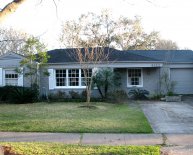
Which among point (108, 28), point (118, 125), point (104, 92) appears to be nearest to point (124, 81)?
point (104, 92)

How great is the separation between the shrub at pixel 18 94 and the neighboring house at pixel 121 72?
1.67 metres

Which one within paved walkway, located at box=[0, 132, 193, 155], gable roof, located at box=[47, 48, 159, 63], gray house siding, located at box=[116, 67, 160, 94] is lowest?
paved walkway, located at box=[0, 132, 193, 155]

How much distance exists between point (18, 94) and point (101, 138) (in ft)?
42.4

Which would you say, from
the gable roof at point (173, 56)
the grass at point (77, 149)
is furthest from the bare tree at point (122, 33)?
the grass at point (77, 149)

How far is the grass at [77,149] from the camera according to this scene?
26.6 ft

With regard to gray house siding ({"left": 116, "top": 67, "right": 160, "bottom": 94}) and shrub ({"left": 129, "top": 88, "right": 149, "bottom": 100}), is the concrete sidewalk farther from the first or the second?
gray house siding ({"left": 116, "top": 67, "right": 160, "bottom": 94})

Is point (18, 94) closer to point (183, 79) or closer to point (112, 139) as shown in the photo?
point (112, 139)

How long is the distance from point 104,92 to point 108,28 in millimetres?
23740

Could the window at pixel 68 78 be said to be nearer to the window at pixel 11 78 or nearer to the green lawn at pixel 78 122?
the window at pixel 11 78

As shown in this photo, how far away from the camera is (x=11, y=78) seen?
83.0ft

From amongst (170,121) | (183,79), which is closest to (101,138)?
(170,121)

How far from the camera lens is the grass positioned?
811cm

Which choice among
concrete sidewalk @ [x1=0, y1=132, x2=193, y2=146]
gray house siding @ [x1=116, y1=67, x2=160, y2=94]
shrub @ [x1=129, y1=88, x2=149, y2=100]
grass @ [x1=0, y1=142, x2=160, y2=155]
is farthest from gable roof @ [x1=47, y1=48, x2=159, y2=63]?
grass @ [x1=0, y1=142, x2=160, y2=155]

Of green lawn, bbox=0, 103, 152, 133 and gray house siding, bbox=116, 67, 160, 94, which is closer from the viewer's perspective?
green lawn, bbox=0, 103, 152, 133
